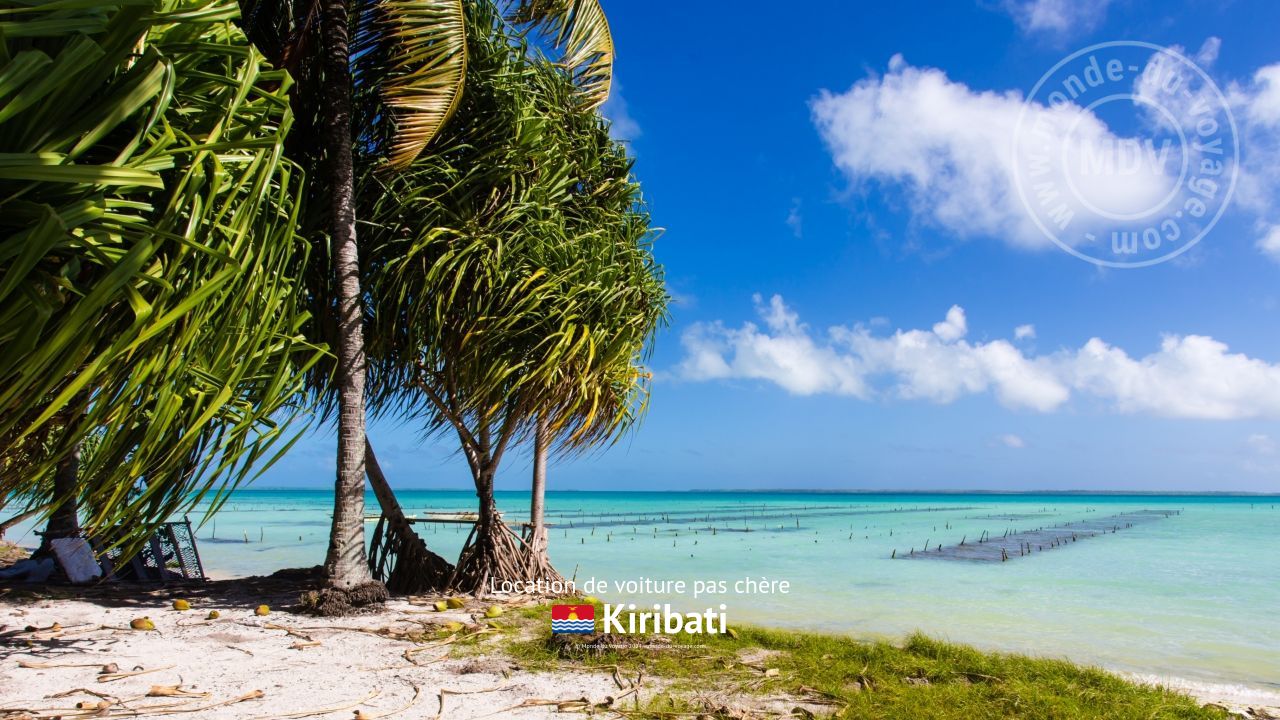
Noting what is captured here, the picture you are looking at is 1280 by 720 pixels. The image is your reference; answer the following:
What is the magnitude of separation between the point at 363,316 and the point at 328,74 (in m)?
1.81

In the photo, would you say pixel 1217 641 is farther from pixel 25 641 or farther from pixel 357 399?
pixel 25 641

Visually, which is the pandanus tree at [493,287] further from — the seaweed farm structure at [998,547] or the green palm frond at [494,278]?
the seaweed farm structure at [998,547]

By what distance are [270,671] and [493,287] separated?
9.23ft

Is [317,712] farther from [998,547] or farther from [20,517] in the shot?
[998,547]

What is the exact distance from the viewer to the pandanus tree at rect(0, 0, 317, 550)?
4.92ft

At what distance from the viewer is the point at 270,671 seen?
12.8ft

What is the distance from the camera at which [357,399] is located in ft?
18.1

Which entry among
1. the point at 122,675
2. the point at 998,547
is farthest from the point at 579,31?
the point at 998,547

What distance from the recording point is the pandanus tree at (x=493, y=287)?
18.2 ft

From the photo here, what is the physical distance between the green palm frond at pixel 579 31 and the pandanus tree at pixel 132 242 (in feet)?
14.7

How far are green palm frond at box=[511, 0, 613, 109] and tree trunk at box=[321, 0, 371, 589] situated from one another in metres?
1.75

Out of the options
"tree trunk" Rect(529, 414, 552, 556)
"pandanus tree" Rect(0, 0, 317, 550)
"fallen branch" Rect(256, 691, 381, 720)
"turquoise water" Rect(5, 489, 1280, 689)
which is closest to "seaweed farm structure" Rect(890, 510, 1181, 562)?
"turquoise water" Rect(5, 489, 1280, 689)

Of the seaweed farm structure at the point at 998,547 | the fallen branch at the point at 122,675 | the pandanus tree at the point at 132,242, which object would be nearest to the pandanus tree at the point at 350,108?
the fallen branch at the point at 122,675

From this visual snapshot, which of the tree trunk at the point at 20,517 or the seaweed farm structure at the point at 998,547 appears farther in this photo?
the seaweed farm structure at the point at 998,547
